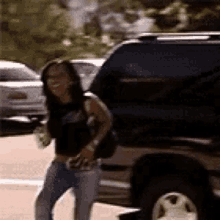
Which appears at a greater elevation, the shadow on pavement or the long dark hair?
the long dark hair

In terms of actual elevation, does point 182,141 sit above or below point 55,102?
below

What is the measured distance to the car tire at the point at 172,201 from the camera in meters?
4.85

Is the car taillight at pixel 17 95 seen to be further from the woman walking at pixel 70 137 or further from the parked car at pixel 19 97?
the woman walking at pixel 70 137

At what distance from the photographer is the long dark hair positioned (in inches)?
154

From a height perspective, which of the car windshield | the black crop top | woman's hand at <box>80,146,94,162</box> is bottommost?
the car windshield

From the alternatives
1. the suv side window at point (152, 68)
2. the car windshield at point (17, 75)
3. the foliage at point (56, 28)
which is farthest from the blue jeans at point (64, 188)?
the foliage at point (56, 28)

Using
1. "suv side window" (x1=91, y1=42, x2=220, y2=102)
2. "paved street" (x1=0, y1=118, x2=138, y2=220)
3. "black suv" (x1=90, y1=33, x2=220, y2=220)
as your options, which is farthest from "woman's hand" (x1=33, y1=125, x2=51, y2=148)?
"suv side window" (x1=91, y1=42, x2=220, y2=102)

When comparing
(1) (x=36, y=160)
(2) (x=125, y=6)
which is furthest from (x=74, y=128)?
(2) (x=125, y=6)

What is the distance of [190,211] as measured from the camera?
489 cm

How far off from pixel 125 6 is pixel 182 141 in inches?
829

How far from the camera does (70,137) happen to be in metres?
3.88

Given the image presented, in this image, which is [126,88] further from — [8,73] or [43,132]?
[8,73]

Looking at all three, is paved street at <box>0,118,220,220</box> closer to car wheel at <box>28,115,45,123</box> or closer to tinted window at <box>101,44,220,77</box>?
tinted window at <box>101,44,220,77</box>

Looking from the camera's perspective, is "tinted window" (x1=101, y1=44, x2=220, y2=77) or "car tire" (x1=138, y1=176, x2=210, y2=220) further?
"tinted window" (x1=101, y1=44, x2=220, y2=77)
